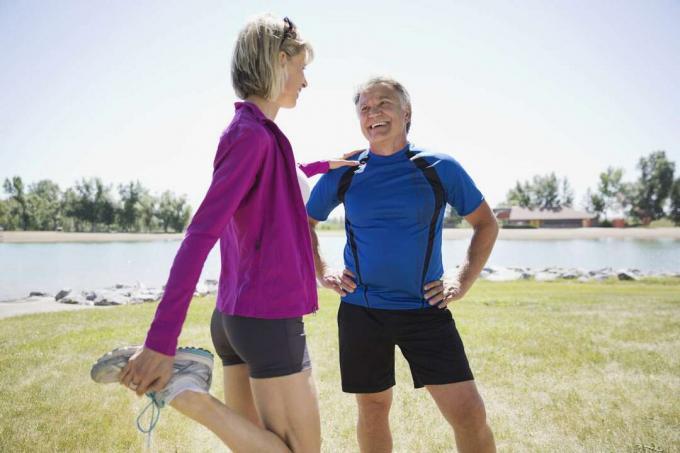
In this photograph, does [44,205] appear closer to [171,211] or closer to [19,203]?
[19,203]

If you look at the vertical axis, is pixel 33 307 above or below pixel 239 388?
below

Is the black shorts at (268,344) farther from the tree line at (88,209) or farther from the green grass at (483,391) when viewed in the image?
the tree line at (88,209)

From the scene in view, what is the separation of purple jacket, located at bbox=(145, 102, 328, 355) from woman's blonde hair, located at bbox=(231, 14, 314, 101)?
12 centimetres

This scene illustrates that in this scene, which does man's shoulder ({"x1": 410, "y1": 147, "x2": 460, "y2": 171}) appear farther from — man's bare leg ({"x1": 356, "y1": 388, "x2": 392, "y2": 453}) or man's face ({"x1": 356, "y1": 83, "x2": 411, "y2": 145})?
man's bare leg ({"x1": 356, "y1": 388, "x2": 392, "y2": 453})

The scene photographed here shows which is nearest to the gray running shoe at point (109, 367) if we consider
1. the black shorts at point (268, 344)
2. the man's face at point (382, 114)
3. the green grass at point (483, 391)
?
the black shorts at point (268, 344)

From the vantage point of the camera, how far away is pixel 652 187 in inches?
3467

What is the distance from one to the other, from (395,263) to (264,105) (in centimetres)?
134

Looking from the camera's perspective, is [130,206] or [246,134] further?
[130,206]

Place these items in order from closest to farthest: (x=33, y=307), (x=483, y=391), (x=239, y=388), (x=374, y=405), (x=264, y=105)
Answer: (x=264, y=105) < (x=239, y=388) < (x=374, y=405) < (x=483, y=391) < (x=33, y=307)

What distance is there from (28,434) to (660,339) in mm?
8532

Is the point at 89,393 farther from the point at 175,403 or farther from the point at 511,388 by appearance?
the point at 511,388

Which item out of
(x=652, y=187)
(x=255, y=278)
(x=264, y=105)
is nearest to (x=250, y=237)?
(x=255, y=278)

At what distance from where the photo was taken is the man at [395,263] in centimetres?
270

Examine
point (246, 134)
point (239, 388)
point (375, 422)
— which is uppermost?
point (246, 134)
